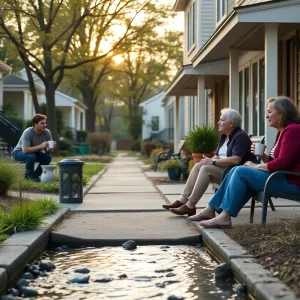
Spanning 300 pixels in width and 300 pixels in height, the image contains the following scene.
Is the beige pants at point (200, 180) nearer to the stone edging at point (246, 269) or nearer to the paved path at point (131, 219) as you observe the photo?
the paved path at point (131, 219)

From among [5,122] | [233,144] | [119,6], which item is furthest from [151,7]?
[233,144]

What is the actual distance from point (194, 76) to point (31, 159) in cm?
741

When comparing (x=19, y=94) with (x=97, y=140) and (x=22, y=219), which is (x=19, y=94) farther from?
(x=22, y=219)

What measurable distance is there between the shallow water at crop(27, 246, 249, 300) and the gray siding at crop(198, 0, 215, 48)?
14.7 meters

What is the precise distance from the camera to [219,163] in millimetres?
7570

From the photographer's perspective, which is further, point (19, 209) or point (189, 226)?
point (189, 226)

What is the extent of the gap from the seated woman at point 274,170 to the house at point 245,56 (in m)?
3.11

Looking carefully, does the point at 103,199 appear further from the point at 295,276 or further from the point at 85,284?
the point at 295,276

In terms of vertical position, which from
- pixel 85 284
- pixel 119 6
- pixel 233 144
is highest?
pixel 119 6

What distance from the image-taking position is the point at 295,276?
412cm

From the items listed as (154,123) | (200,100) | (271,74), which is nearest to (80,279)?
(271,74)

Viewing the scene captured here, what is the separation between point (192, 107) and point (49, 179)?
47.9 feet

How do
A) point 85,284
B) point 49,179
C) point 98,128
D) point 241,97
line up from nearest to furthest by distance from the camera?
point 85,284, point 49,179, point 241,97, point 98,128

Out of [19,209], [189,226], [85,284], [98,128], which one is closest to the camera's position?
[85,284]
